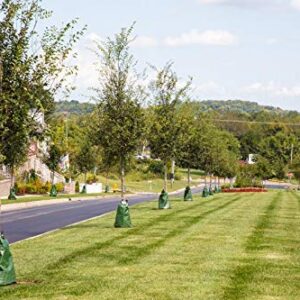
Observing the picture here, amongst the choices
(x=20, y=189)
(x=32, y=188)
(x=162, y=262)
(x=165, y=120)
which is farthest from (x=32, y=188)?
(x=162, y=262)

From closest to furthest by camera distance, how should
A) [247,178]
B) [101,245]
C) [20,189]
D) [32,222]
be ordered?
[101,245], [32,222], [20,189], [247,178]

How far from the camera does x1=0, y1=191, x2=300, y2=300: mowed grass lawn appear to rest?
518 inches

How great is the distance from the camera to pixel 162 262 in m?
16.6

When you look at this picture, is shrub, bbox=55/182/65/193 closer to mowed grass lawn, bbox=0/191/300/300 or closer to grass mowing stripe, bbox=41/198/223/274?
grass mowing stripe, bbox=41/198/223/274

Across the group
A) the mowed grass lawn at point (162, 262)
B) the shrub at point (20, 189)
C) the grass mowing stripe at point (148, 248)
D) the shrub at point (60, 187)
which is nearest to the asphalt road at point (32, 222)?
the mowed grass lawn at point (162, 262)

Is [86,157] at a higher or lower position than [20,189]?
higher

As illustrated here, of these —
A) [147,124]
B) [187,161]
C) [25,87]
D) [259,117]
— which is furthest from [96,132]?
[259,117]

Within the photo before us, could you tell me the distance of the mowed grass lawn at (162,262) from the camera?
1316 centimetres

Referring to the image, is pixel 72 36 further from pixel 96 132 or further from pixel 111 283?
pixel 96 132

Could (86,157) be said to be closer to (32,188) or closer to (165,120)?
(32,188)

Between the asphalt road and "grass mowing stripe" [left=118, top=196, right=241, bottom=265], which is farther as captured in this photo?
the asphalt road

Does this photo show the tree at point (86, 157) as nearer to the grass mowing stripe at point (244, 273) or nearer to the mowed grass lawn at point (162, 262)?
the mowed grass lawn at point (162, 262)

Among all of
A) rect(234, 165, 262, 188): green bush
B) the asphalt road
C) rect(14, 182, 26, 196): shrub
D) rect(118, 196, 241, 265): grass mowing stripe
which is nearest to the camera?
rect(118, 196, 241, 265): grass mowing stripe

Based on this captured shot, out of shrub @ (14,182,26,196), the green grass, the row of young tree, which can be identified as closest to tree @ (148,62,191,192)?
the row of young tree
